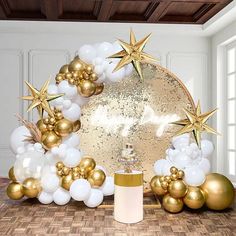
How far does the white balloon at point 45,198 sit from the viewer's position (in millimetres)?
1251

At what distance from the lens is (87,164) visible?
1233 mm

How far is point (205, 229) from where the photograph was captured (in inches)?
38.3

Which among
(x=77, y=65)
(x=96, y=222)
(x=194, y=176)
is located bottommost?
(x=96, y=222)

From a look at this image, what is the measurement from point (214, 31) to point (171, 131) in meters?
3.27

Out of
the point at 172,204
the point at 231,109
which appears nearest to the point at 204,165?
the point at 172,204

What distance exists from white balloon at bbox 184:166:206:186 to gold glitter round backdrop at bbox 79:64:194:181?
0.62ft

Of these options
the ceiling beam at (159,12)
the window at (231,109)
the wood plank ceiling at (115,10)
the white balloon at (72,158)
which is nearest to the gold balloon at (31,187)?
the white balloon at (72,158)

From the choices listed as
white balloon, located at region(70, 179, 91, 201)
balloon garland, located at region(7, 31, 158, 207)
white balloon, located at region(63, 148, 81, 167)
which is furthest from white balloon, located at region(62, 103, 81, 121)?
white balloon, located at region(70, 179, 91, 201)

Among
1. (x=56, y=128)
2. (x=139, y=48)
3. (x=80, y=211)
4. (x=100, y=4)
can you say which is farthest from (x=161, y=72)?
(x=100, y=4)

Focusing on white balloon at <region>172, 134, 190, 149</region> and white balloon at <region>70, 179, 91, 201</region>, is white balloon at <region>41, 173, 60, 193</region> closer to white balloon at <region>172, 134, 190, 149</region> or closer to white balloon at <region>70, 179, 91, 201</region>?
white balloon at <region>70, 179, 91, 201</region>

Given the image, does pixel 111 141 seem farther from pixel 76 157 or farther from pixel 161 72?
pixel 161 72

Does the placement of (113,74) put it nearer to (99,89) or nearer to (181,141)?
(99,89)

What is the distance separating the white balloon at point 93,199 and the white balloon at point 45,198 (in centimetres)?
13

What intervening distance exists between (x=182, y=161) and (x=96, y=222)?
34cm
